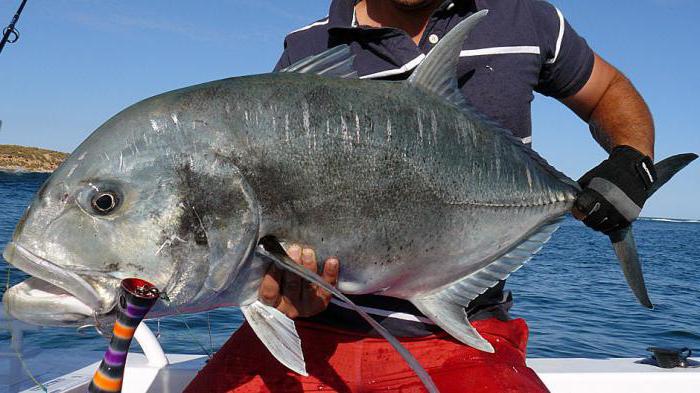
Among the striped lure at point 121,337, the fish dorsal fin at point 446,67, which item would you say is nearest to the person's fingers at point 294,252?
the striped lure at point 121,337

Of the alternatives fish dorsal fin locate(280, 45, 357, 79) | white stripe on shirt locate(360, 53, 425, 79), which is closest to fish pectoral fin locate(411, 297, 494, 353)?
fish dorsal fin locate(280, 45, 357, 79)

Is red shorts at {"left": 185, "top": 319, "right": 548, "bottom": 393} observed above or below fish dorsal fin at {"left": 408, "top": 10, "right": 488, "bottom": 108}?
below

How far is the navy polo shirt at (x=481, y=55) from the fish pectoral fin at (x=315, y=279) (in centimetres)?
81

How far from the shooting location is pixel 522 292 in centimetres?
1645

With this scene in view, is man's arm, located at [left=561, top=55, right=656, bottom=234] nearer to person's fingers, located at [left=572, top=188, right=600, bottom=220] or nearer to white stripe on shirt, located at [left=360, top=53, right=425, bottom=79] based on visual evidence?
person's fingers, located at [left=572, top=188, right=600, bottom=220]

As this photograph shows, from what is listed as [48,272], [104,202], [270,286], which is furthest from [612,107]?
[48,272]

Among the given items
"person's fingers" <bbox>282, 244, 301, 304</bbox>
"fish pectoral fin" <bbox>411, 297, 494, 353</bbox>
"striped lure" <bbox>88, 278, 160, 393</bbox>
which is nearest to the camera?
"striped lure" <bbox>88, 278, 160, 393</bbox>

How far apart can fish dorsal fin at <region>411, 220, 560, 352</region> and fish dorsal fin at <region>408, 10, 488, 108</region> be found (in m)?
0.67

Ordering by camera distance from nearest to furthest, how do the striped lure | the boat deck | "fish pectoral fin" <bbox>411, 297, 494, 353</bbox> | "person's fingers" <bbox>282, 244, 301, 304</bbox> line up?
the striped lure → "person's fingers" <bbox>282, 244, 301, 304</bbox> → "fish pectoral fin" <bbox>411, 297, 494, 353</bbox> → the boat deck

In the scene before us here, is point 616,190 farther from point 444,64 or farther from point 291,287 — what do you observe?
point 291,287

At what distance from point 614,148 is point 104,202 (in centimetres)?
220

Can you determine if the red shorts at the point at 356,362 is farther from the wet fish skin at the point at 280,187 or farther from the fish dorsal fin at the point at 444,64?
the fish dorsal fin at the point at 444,64

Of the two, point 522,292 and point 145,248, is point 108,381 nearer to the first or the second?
point 145,248

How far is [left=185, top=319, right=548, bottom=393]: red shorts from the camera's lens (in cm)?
274
